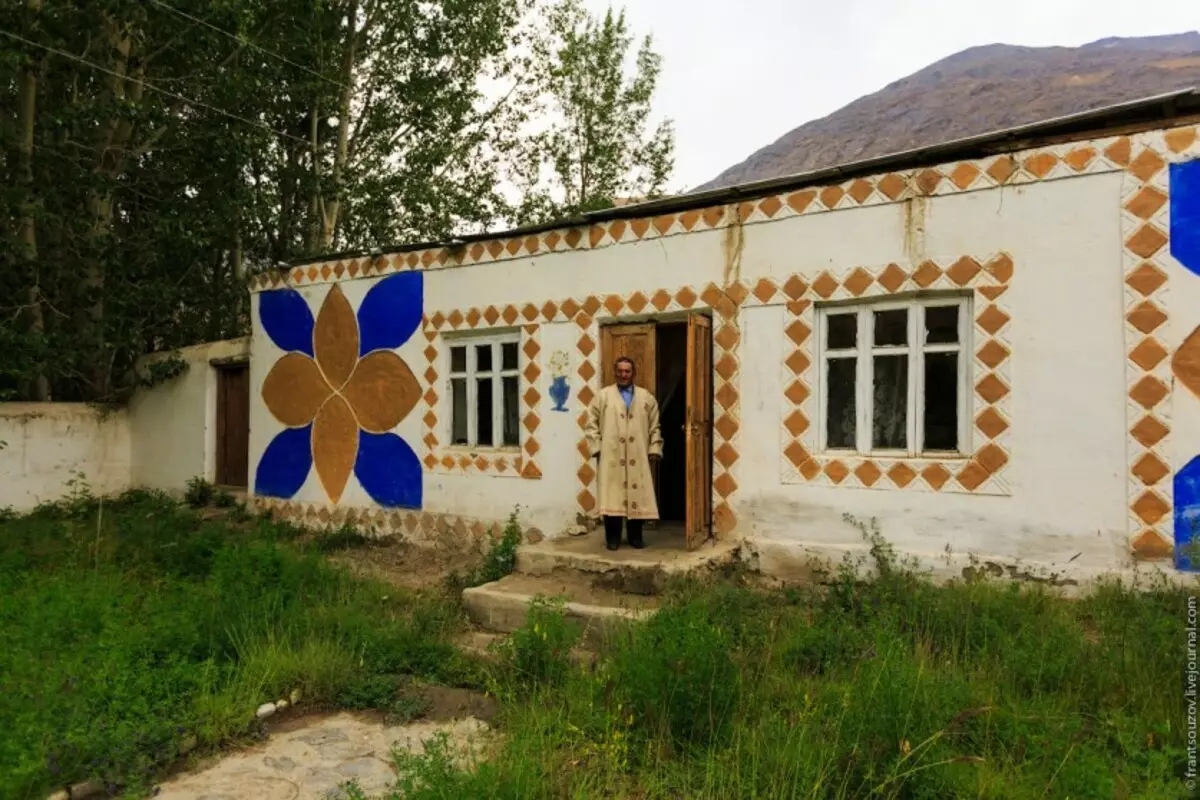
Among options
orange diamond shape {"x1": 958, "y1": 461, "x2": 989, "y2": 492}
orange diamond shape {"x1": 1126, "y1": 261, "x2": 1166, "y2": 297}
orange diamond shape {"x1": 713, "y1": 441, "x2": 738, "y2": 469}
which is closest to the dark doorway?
orange diamond shape {"x1": 713, "y1": 441, "x2": 738, "y2": 469}

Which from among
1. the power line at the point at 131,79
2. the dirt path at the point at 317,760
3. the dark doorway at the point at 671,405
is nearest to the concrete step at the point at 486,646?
the dirt path at the point at 317,760

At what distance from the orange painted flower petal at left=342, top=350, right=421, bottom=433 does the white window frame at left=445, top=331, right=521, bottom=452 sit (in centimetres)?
47

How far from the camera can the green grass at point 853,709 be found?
2.87m

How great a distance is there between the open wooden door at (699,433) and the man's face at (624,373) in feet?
1.63

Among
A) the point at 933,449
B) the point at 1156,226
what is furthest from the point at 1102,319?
the point at 933,449

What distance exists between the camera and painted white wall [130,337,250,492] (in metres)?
10.2

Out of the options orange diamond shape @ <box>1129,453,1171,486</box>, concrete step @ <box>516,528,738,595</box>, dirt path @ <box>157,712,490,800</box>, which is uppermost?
orange diamond shape @ <box>1129,453,1171,486</box>

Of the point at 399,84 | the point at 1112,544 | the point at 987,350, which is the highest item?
the point at 399,84

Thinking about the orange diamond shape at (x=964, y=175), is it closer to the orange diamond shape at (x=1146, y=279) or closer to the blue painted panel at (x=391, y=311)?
the orange diamond shape at (x=1146, y=279)

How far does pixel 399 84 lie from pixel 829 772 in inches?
563

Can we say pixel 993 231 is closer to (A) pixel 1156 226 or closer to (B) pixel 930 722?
(A) pixel 1156 226

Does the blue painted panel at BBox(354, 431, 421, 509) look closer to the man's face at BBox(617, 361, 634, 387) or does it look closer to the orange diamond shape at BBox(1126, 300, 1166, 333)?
the man's face at BBox(617, 361, 634, 387)

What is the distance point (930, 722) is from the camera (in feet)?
10.2

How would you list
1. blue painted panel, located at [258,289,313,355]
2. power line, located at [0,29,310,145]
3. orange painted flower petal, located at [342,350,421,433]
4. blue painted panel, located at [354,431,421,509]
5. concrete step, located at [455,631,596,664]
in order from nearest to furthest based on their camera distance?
1. concrete step, located at [455,631,596,664]
2. blue painted panel, located at [354,431,421,509]
3. orange painted flower petal, located at [342,350,421,433]
4. power line, located at [0,29,310,145]
5. blue painted panel, located at [258,289,313,355]
